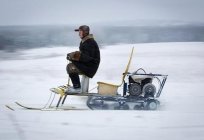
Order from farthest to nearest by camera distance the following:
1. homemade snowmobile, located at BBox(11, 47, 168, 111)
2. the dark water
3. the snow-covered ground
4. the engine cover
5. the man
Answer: the dark water < the engine cover < homemade snowmobile, located at BBox(11, 47, 168, 111) < the man < the snow-covered ground

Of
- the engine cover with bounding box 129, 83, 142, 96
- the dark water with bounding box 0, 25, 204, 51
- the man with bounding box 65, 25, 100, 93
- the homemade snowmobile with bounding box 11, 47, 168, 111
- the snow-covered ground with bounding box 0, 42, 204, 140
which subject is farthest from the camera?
the dark water with bounding box 0, 25, 204, 51

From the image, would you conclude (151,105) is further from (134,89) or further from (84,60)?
(84,60)

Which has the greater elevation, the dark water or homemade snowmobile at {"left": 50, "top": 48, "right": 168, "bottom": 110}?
the dark water

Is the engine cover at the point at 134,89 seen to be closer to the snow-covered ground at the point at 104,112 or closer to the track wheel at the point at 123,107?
the track wheel at the point at 123,107

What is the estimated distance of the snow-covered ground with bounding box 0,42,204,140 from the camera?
5609 mm

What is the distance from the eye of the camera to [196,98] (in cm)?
840

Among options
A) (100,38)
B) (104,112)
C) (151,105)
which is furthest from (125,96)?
(100,38)

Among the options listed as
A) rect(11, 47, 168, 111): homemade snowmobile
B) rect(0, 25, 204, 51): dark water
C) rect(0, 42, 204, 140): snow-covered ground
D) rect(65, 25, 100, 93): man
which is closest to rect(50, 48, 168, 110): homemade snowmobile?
rect(11, 47, 168, 111): homemade snowmobile

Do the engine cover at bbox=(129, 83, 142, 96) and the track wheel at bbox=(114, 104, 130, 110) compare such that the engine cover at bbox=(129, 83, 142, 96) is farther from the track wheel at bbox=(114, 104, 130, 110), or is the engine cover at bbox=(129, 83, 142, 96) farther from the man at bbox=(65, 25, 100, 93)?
the man at bbox=(65, 25, 100, 93)

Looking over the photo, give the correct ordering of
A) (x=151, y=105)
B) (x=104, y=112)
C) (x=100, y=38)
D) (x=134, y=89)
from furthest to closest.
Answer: (x=100, y=38) < (x=134, y=89) < (x=151, y=105) < (x=104, y=112)

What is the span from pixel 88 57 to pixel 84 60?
3.0 inches

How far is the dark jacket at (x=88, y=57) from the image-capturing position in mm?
7211

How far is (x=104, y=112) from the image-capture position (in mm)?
6867

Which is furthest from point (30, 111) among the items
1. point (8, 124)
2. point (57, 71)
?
point (57, 71)
